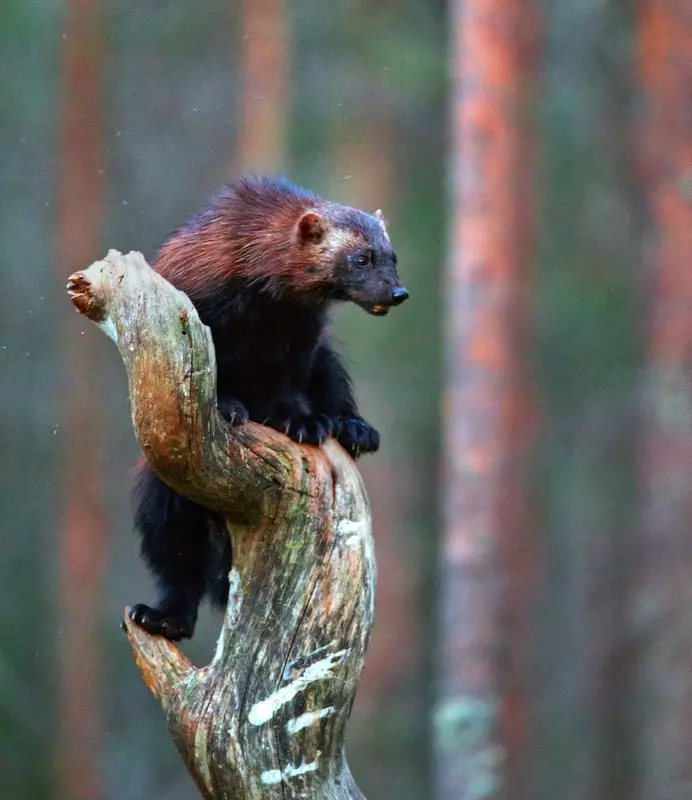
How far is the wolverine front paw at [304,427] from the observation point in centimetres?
532

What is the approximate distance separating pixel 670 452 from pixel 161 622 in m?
7.06

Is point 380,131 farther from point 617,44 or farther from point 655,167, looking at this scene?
point 655,167

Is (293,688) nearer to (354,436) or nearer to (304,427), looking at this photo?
(304,427)

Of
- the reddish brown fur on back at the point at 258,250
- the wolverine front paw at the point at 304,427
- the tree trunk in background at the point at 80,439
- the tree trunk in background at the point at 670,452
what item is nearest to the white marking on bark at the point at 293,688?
the wolverine front paw at the point at 304,427

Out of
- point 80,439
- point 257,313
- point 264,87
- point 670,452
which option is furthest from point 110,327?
point 264,87

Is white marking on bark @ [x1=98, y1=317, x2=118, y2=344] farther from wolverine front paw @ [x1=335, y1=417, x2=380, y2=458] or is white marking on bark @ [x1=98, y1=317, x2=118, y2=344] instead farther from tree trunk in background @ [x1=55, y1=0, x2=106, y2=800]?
tree trunk in background @ [x1=55, y1=0, x2=106, y2=800]

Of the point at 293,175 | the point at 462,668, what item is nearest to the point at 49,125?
the point at 293,175

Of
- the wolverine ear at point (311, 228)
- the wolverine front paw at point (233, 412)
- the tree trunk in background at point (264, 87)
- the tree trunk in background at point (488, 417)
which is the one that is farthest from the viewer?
the tree trunk in background at point (264, 87)

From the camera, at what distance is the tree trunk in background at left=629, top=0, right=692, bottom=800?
11250mm

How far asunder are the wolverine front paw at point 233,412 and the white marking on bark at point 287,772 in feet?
4.63

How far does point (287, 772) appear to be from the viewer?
4871 mm

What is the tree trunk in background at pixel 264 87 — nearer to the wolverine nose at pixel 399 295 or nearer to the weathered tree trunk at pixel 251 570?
the wolverine nose at pixel 399 295

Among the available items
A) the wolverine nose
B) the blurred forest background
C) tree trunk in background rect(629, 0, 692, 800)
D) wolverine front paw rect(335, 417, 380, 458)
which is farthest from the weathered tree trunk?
tree trunk in background rect(629, 0, 692, 800)

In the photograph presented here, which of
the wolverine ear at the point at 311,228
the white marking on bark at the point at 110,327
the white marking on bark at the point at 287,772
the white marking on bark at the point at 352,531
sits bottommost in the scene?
the white marking on bark at the point at 287,772
